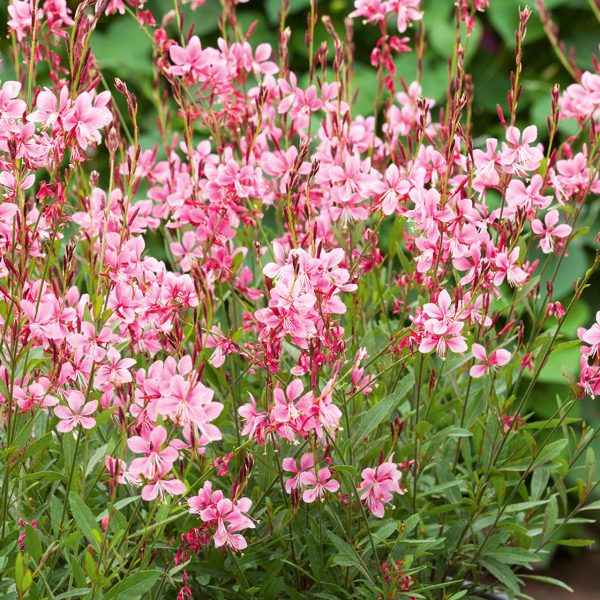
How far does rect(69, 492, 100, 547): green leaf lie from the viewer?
99 centimetres

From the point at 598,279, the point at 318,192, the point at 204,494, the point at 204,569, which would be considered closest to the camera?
the point at 204,494

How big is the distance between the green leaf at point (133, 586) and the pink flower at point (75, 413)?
0.17m

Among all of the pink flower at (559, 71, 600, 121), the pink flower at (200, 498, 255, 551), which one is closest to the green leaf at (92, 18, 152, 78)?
the pink flower at (559, 71, 600, 121)

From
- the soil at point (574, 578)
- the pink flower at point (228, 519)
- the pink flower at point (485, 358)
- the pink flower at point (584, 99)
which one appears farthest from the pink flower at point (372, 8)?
the soil at point (574, 578)

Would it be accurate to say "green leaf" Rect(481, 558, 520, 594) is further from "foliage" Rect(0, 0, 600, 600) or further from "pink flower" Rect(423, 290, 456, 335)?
"pink flower" Rect(423, 290, 456, 335)

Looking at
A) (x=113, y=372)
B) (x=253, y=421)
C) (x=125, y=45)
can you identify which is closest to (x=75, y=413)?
(x=113, y=372)

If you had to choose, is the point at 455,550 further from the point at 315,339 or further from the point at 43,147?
the point at 43,147

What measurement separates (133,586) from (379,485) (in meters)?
0.31

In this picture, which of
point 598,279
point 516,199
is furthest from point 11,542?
point 598,279

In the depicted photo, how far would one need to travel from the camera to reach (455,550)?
4.24 ft

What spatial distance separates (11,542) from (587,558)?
2.85 metres

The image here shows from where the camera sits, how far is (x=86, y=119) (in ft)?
3.42

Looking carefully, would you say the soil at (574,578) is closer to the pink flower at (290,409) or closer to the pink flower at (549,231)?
the pink flower at (549,231)

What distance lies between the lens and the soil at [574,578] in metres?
3.26
